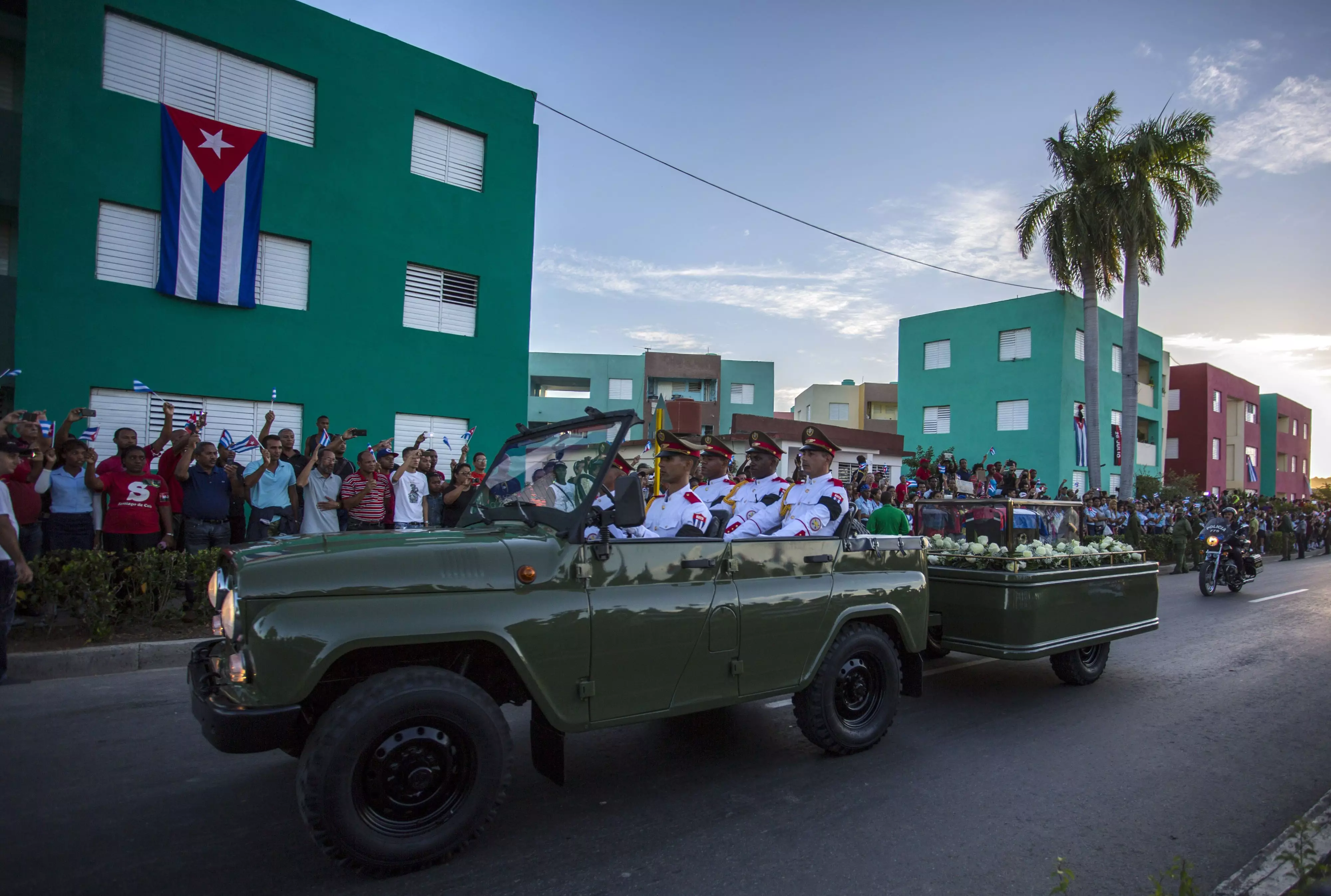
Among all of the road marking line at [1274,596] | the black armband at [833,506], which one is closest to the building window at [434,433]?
the black armband at [833,506]

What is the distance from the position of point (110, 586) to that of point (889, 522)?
844 centimetres

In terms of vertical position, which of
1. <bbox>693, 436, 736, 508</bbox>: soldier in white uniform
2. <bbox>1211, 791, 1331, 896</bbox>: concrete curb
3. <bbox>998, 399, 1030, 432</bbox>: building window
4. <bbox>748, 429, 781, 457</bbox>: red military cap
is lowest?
<bbox>1211, 791, 1331, 896</bbox>: concrete curb

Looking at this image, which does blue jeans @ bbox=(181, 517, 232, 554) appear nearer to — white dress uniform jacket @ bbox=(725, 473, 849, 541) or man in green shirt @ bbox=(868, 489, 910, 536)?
white dress uniform jacket @ bbox=(725, 473, 849, 541)

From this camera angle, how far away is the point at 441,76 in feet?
50.4

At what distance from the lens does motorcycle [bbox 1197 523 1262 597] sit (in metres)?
13.6

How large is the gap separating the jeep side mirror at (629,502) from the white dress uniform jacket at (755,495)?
1939 millimetres

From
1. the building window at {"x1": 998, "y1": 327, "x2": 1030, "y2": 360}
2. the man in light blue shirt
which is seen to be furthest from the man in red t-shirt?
the building window at {"x1": 998, "y1": 327, "x2": 1030, "y2": 360}

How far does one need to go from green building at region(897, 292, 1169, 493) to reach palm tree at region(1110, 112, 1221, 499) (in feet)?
18.0

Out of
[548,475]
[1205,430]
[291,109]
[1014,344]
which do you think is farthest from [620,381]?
[548,475]

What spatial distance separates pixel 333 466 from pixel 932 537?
708 cm

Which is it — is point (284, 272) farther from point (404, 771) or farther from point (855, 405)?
point (855, 405)

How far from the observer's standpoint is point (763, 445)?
632 cm

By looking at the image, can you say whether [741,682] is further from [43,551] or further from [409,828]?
[43,551]

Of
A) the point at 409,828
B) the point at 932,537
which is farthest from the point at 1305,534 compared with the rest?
the point at 409,828
